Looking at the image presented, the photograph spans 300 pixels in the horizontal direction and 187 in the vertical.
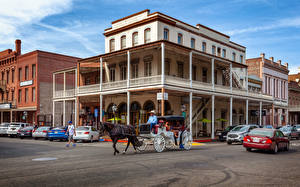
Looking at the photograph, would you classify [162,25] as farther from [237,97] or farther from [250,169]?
[250,169]

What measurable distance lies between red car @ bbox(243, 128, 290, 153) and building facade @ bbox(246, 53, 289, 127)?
3000cm

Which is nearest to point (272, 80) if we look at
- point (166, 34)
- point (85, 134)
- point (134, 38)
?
point (166, 34)

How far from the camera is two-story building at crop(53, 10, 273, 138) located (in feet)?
93.7

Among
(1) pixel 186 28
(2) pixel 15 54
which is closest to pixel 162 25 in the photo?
(1) pixel 186 28

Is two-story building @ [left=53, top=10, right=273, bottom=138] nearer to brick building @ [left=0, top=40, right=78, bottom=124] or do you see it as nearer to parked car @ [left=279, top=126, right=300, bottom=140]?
parked car @ [left=279, top=126, right=300, bottom=140]

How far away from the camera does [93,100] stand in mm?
38500

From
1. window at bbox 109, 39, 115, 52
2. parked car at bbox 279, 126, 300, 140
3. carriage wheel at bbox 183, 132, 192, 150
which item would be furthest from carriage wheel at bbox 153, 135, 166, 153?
parked car at bbox 279, 126, 300, 140

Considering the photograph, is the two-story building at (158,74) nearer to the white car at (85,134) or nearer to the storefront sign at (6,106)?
the white car at (85,134)

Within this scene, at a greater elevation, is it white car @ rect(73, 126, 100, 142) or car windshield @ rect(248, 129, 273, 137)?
car windshield @ rect(248, 129, 273, 137)

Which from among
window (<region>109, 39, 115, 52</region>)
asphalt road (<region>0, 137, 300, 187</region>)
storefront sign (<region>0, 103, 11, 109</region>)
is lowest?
asphalt road (<region>0, 137, 300, 187</region>)

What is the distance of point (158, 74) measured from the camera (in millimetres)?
30844

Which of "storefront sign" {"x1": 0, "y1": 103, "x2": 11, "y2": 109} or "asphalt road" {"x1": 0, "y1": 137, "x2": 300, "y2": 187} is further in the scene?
"storefront sign" {"x1": 0, "y1": 103, "x2": 11, "y2": 109}

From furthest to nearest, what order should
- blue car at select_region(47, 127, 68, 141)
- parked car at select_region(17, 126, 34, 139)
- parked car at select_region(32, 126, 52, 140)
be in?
parked car at select_region(17, 126, 34, 139) < parked car at select_region(32, 126, 52, 140) < blue car at select_region(47, 127, 68, 141)

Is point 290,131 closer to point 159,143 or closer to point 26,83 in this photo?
point 159,143
